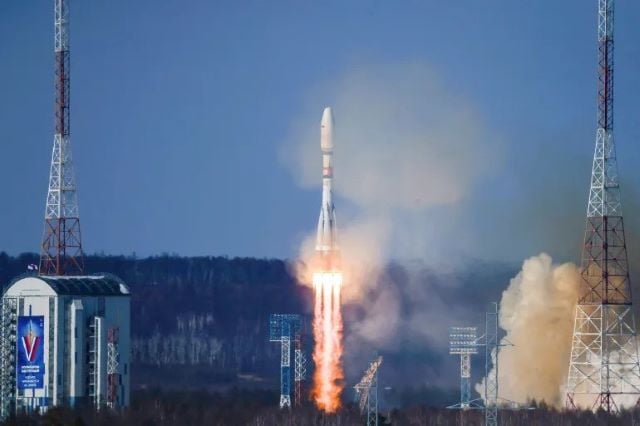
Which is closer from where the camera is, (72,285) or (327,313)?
(72,285)

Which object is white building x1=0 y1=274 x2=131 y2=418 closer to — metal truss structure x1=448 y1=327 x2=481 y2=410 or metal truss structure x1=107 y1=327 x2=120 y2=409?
metal truss structure x1=107 y1=327 x2=120 y2=409

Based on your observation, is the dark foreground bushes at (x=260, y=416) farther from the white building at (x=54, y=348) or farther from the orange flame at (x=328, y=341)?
the white building at (x=54, y=348)

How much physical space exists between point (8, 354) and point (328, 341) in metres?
14.7

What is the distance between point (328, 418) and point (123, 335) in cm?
1005

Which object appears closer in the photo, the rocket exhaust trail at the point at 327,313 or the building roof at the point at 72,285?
the building roof at the point at 72,285

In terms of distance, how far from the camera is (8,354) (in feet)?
292

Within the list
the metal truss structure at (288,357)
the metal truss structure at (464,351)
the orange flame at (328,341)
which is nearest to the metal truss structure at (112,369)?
the metal truss structure at (288,357)

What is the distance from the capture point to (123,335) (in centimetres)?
9131

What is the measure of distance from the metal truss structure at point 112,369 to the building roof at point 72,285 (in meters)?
2.08

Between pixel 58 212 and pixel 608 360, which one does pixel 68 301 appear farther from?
pixel 608 360

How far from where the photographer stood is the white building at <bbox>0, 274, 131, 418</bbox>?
8844 centimetres

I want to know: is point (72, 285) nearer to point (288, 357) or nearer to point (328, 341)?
point (288, 357)

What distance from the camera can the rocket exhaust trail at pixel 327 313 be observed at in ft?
305

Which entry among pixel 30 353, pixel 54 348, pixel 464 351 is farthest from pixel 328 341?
pixel 30 353
